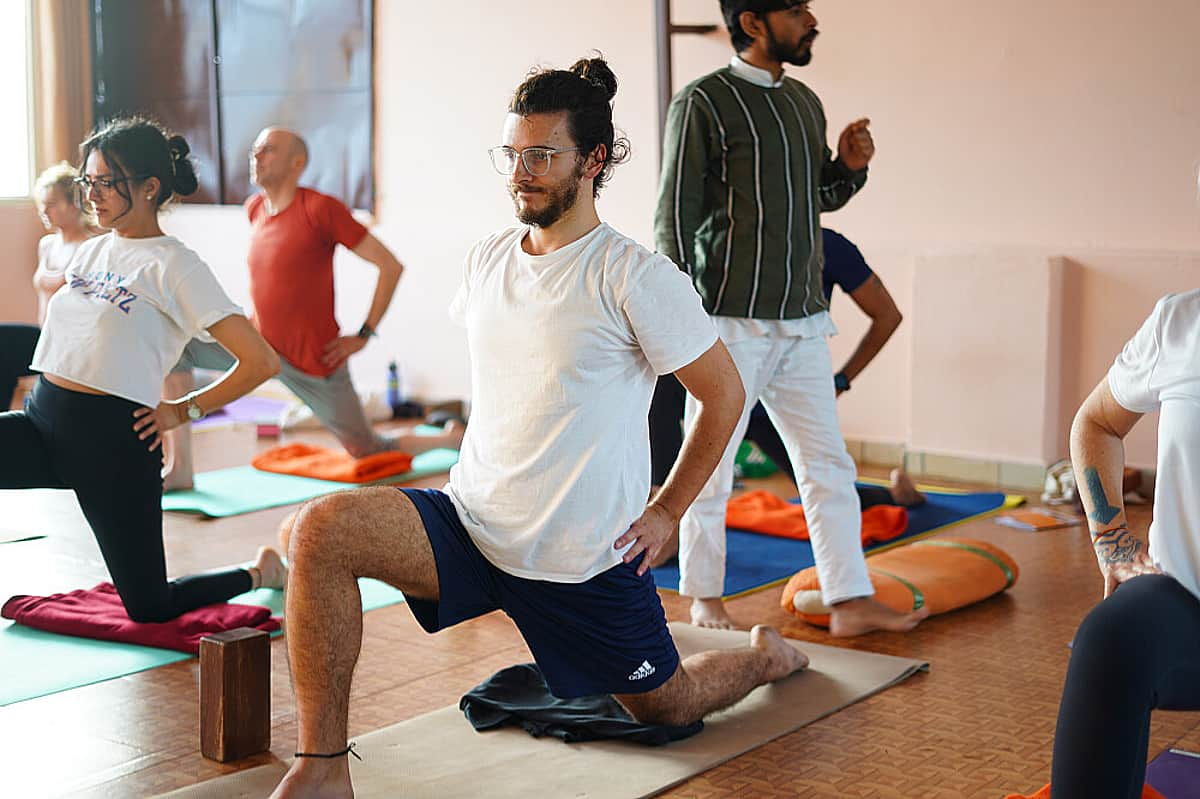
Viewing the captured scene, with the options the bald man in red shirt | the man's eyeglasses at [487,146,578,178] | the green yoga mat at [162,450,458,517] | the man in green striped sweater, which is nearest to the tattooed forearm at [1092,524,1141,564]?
the man's eyeglasses at [487,146,578,178]

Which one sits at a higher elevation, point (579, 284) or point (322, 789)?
point (579, 284)

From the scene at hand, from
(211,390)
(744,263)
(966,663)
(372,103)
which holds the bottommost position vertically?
(966,663)

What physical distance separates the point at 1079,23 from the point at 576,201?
11.5 feet

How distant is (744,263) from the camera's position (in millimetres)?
3412

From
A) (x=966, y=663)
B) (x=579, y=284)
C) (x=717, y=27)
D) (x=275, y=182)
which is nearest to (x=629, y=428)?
(x=579, y=284)

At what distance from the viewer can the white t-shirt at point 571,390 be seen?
2424 millimetres

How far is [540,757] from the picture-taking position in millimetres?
2729

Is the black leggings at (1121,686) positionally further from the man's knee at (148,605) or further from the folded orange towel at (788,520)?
the folded orange towel at (788,520)

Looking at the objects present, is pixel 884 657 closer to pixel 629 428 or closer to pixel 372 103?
pixel 629 428

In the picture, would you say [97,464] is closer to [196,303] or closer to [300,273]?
[196,303]

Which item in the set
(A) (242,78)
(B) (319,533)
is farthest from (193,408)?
(A) (242,78)

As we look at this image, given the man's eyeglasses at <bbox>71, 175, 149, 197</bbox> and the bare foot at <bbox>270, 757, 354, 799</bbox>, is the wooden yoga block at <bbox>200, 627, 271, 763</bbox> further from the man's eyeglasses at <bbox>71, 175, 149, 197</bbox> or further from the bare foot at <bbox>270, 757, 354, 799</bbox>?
the man's eyeglasses at <bbox>71, 175, 149, 197</bbox>

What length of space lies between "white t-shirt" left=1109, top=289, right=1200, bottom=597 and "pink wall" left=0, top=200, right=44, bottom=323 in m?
7.50

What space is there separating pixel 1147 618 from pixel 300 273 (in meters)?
4.13
